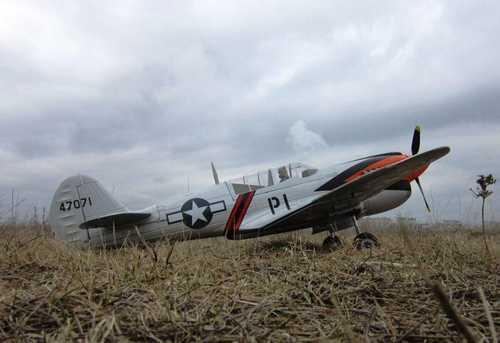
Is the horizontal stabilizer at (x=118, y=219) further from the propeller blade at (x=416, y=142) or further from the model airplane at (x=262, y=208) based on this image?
the propeller blade at (x=416, y=142)

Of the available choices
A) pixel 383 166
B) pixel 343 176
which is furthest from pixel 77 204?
pixel 383 166

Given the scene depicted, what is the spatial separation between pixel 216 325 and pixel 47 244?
290cm

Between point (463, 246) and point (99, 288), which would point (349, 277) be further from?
point (463, 246)

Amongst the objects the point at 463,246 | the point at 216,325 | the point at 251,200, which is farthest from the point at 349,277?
the point at 251,200

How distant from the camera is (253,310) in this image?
4.44 feet

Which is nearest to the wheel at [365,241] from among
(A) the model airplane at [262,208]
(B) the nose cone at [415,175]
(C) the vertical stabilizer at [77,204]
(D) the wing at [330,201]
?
(A) the model airplane at [262,208]

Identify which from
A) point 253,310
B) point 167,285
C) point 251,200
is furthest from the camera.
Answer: point 251,200

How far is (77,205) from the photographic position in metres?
7.34

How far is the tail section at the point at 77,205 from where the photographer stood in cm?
723

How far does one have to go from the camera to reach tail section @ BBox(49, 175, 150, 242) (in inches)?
285

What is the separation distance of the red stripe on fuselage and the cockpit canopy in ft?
0.78

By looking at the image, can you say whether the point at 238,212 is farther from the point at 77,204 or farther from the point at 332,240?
A: the point at 77,204

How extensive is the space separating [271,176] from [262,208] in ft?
2.39

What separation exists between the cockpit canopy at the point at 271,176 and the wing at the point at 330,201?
53 centimetres
